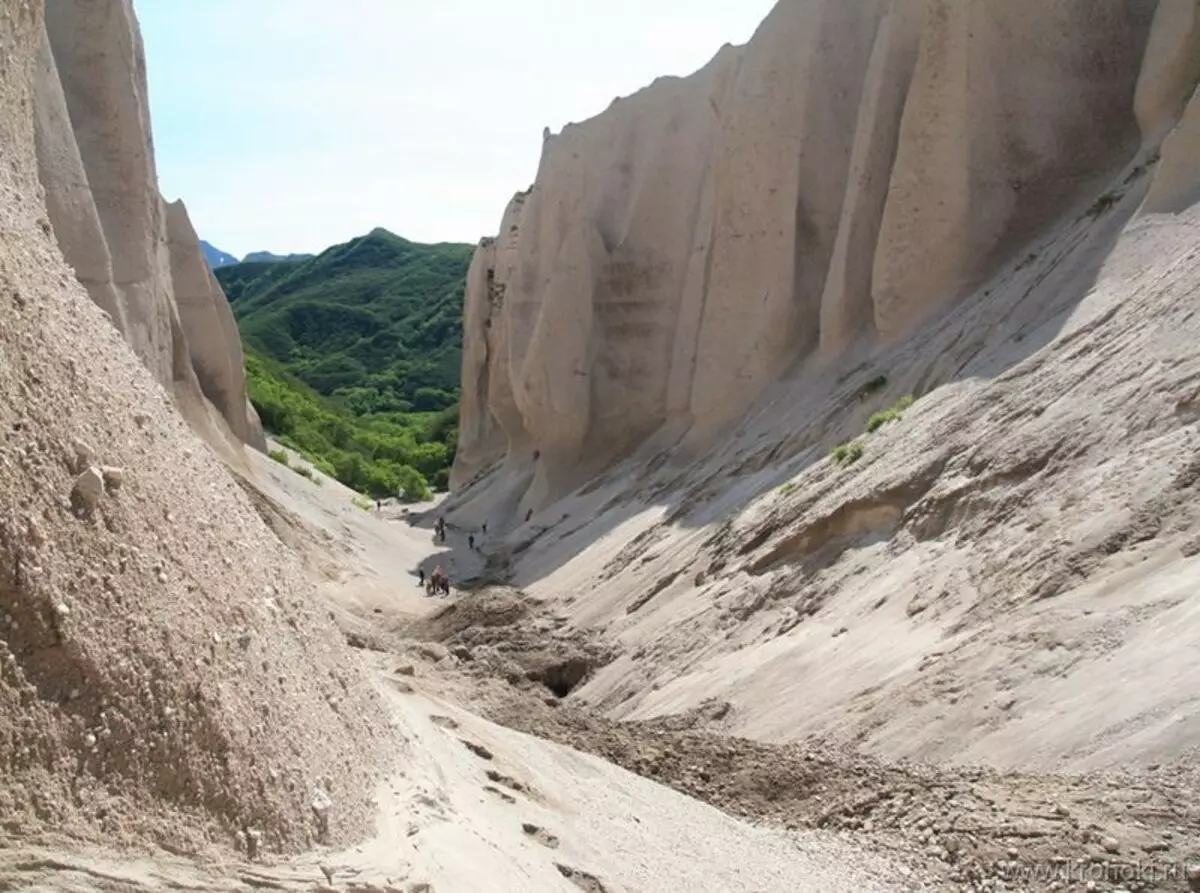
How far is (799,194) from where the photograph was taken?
22828mm

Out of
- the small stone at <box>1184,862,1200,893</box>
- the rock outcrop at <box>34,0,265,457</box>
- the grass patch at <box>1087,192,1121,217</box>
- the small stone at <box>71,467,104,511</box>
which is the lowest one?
the small stone at <box>1184,862,1200,893</box>

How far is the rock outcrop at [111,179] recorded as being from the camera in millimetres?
15016

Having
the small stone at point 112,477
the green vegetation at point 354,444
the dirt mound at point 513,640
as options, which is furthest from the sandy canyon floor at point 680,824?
the green vegetation at point 354,444

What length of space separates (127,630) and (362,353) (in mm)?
98481

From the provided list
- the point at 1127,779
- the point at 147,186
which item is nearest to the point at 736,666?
the point at 1127,779

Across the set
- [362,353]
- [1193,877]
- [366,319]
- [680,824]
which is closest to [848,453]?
[680,824]

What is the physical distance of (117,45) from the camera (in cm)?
1817

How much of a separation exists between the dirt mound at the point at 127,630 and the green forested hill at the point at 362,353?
35819 mm

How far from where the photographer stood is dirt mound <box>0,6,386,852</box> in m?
4.10

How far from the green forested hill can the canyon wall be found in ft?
47.8

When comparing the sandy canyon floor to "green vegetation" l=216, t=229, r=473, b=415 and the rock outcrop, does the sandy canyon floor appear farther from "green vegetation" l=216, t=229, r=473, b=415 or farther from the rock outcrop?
"green vegetation" l=216, t=229, r=473, b=415

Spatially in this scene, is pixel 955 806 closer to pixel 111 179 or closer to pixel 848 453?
pixel 848 453

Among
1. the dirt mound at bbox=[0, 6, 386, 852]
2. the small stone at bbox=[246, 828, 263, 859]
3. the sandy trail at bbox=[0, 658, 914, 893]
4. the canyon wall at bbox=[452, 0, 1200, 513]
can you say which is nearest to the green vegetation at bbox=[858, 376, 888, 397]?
the canyon wall at bbox=[452, 0, 1200, 513]

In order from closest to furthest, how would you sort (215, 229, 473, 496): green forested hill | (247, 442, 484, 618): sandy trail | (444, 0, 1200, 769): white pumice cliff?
(444, 0, 1200, 769): white pumice cliff → (247, 442, 484, 618): sandy trail → (215, 229, 473, 496): green forested hill
